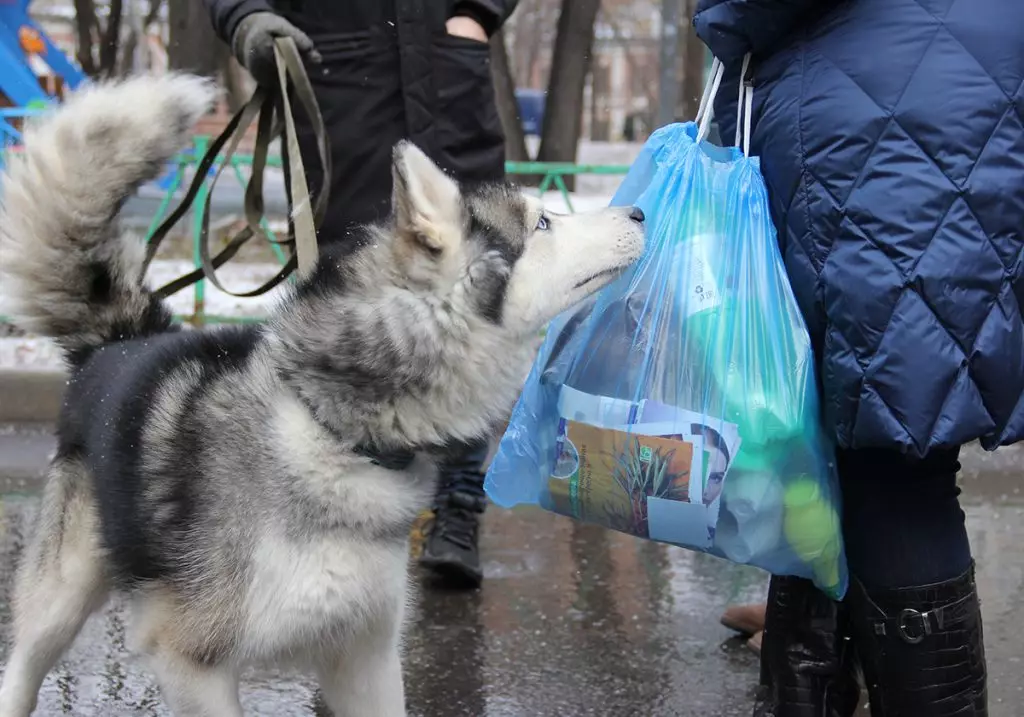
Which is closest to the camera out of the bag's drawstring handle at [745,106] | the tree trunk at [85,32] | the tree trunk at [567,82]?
the bag's drawstring handle at [745,106]

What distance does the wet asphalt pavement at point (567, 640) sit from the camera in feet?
10.5

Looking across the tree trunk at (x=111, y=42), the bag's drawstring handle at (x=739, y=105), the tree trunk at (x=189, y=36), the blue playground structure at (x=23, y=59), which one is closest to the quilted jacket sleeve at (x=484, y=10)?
the bag's drawstring handle at (x=739, y=105)

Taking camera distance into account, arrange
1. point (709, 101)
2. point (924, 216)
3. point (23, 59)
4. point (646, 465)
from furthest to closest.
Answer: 1. point (23, 59)
2. point (709, 101)
3. point (646, 465)
4. point (924, 216)

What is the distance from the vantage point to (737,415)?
240cm

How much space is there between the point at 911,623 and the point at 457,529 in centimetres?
177

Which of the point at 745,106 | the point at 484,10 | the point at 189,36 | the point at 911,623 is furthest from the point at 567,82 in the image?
the point at 911,623

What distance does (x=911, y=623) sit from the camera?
245cm

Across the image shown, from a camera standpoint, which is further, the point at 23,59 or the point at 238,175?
the point at 23,59

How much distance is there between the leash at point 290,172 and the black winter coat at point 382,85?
0.46ft

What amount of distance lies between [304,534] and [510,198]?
30.7 inches

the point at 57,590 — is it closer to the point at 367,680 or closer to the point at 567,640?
the point at 367,680

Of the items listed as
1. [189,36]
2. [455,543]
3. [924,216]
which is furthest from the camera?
[189,36]

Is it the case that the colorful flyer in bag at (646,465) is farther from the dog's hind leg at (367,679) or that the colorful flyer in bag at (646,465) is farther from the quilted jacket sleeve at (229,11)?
the quilted jacket sleeve at (229,11)

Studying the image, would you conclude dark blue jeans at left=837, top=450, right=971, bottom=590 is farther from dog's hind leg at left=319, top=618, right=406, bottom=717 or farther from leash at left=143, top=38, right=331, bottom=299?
leash at left=143, top=38, right=331, bottom=299
